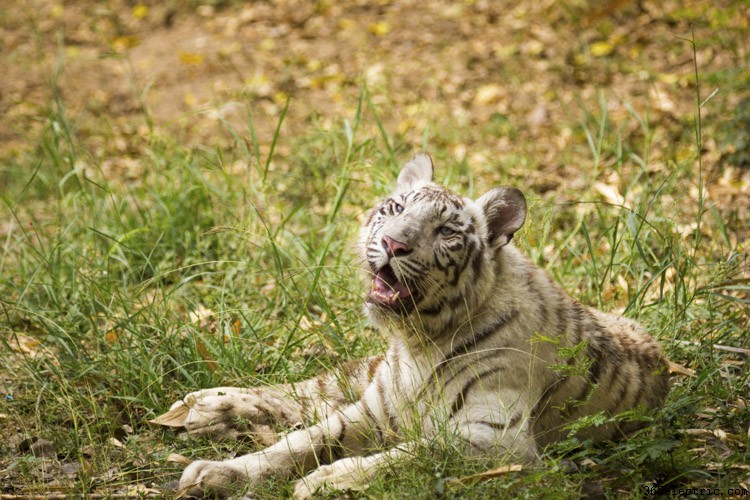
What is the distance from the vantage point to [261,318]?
401cm

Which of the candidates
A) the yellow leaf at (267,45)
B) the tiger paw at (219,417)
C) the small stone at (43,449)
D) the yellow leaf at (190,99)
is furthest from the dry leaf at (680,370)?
the yellow leaf at (267,45)

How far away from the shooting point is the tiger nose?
3.19 metres

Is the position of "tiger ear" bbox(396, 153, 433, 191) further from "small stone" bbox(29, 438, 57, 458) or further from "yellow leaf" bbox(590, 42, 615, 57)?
"yellow leaf" bbox(590, 42, 615, 57)

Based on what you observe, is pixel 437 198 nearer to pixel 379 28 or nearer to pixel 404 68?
pixel 404 68

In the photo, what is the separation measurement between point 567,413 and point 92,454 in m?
1.91

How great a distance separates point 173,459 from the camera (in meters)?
Result: 3.24

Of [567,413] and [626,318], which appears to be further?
[626,318]

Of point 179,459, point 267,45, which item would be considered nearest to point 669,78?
point 267,45

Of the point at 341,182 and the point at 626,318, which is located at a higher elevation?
the point at 341,182

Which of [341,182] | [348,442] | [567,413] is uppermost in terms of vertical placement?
[341,182]

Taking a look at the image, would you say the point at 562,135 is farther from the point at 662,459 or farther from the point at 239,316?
the point at 662,459

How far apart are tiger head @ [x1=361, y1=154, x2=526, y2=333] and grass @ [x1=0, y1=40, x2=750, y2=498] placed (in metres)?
0.42

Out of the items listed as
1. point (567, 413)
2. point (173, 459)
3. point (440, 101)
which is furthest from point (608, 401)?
point (440, 101)

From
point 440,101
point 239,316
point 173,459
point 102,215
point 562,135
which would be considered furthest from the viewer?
point 440,101
